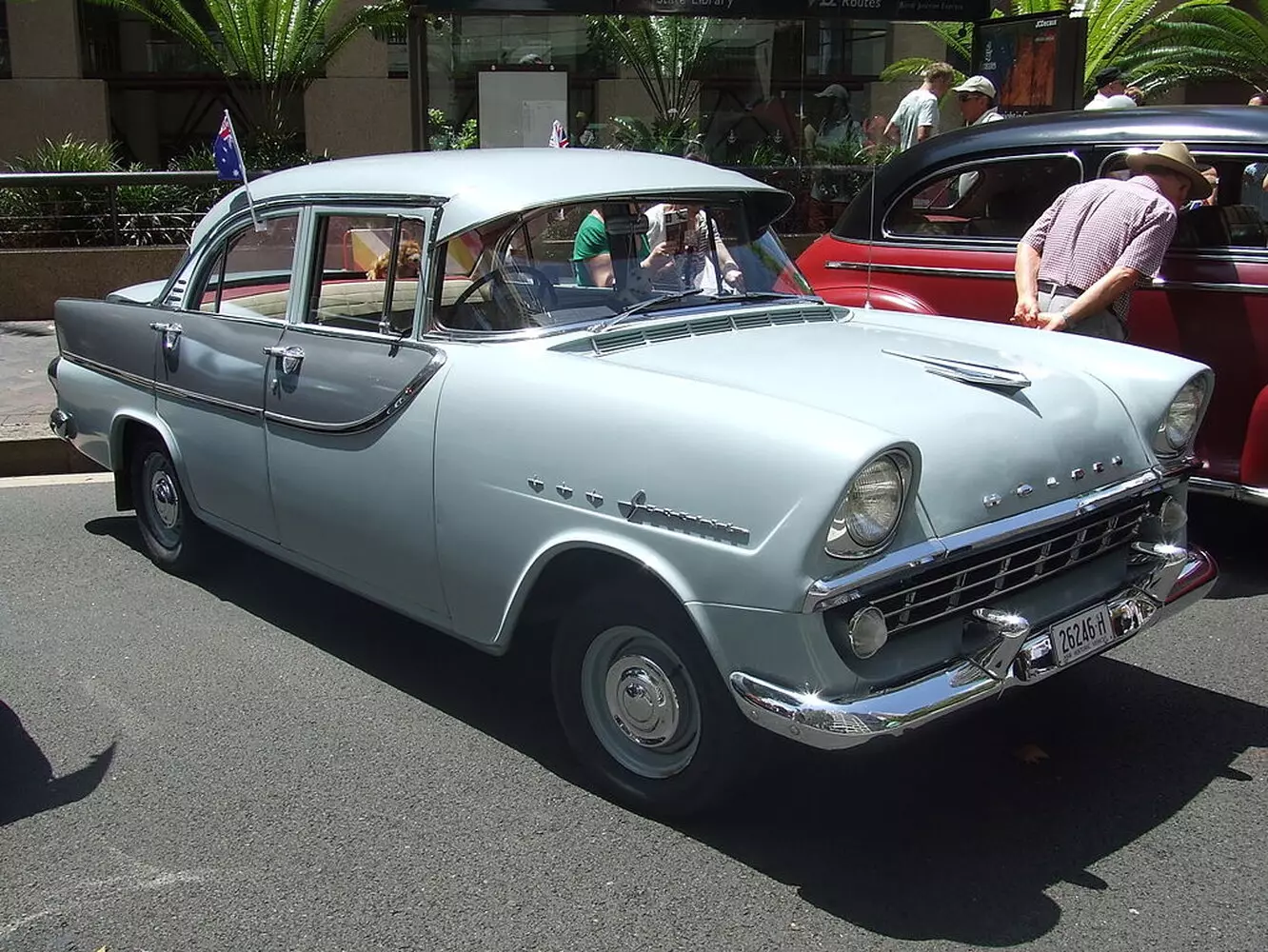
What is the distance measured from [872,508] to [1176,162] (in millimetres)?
3253

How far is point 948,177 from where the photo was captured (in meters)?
6.71

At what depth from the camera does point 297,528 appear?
179 inches

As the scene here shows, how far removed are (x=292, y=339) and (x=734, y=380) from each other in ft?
5.82

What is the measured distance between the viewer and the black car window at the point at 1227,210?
5.75 meters

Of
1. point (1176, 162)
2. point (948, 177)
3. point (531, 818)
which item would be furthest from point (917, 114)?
point (531, 818)

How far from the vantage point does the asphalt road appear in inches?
123

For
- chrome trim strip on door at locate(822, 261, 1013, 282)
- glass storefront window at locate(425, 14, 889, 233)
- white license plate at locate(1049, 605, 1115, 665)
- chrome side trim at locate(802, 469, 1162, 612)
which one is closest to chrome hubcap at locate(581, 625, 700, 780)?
chrome side trim at locate(802, 469, 1162, 612)

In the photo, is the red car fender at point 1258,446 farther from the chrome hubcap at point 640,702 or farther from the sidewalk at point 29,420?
the sidewalk at point 29,420

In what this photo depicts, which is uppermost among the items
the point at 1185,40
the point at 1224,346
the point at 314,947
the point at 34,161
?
the point at 1185,40

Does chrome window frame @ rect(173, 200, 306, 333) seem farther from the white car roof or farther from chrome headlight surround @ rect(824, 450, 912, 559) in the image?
chrome headlight surround @ rect(824, 450, 912, 559)

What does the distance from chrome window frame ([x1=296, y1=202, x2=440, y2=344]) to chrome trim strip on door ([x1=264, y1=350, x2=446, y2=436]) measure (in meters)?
0.16

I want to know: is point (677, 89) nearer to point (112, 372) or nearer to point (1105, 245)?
point (1105, 245)

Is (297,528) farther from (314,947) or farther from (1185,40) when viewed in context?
(1185,40)

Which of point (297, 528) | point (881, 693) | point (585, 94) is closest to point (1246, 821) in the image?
point (881, 693)
